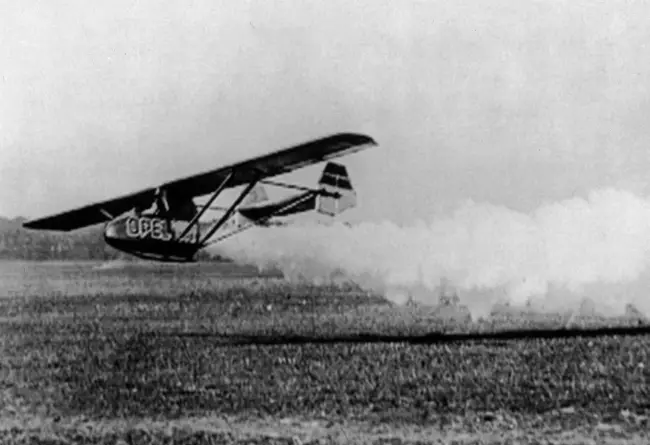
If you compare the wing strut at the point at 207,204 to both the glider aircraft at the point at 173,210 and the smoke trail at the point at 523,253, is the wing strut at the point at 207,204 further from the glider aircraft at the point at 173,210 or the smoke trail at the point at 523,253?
the smoke trail at the point at 523,253

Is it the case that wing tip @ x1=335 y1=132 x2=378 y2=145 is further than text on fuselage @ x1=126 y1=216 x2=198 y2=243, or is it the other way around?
text on fuselage @ x1=126 y1=216 x2=198 y2=243

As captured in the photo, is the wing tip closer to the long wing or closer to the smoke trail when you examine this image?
the long wing

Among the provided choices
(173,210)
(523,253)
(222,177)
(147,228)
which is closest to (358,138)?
(222,177)

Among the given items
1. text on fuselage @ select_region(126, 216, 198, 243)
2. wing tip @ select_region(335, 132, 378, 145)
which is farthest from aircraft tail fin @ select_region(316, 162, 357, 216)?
wing tip @ select_region(335, 132, 378, 145)

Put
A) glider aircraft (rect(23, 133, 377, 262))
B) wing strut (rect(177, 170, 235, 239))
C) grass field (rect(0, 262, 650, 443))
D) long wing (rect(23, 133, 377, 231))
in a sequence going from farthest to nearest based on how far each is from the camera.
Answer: glider aircraft (rect(23, 133, 377, 262))
wing strut (rect(177, 170, 235, 239))
long wing (rect(23, 133, 377, 231))
grass field (rect(0, 262, 650, 443))

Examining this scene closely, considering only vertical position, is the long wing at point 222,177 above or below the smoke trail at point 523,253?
above

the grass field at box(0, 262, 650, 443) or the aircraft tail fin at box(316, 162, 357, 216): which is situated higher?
the aircraft tail fin at box(316, 162, 357, 216)

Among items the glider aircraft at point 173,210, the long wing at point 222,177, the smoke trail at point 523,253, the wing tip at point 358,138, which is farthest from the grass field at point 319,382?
the wing tip at point 358,138
